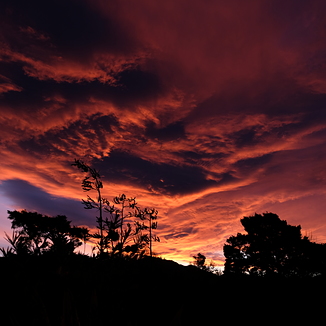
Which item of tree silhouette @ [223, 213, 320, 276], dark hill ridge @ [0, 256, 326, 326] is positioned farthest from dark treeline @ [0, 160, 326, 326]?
tree silhouette @ [223, 213, 320, 276]

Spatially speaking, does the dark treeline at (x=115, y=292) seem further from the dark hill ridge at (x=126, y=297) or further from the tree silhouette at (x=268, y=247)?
the tree silhouette at (x=268, y=247)

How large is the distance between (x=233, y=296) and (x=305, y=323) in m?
1.82

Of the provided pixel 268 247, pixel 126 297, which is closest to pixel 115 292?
pixel 126 297

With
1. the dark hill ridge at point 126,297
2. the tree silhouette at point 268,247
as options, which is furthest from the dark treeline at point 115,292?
the tree silhouette at point 268,247

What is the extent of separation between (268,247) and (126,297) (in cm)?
3479

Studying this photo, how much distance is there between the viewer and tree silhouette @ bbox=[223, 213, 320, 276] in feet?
103

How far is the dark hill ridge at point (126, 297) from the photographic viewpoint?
2045mm

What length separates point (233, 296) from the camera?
6434 millimetres

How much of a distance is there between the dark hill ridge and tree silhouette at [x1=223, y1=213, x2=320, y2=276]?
26.3 m

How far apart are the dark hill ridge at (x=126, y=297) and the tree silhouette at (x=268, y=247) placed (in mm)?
26268

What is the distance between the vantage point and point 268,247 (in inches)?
1310

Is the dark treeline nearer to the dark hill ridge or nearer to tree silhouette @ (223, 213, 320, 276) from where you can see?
the dark hill ridge

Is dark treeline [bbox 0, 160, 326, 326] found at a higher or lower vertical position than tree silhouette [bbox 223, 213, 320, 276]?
lower

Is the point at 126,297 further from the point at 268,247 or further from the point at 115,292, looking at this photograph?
the point at 268,247
